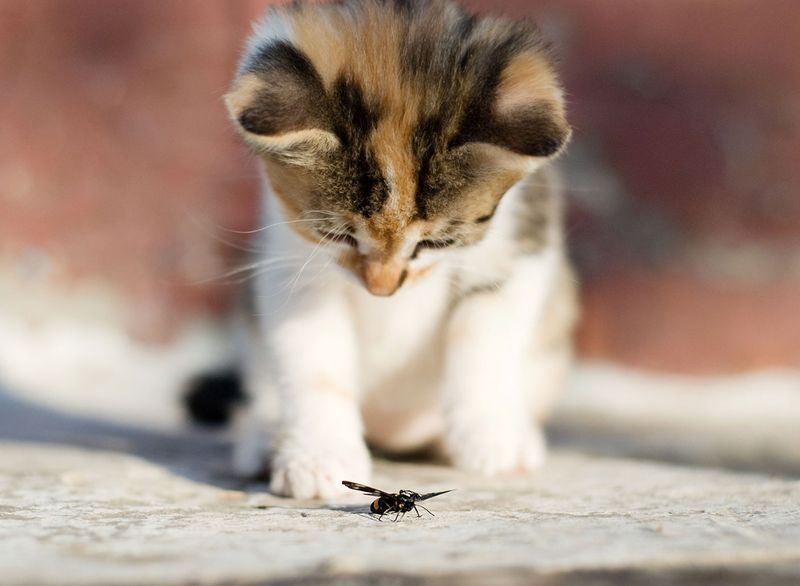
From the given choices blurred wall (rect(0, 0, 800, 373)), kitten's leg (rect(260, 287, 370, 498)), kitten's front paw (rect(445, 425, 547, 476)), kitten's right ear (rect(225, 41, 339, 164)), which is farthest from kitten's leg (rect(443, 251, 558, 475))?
blurred wall (rect(0, 0, 800, 373))

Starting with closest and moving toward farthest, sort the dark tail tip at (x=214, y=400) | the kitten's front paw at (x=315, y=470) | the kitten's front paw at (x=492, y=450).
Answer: the kitten's front paw at (x=315, y=470) < the kitten's front paw at (x=492, y=450) < the dark tail tip at (x=214, y=400)

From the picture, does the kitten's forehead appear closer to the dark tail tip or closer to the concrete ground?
the concrete ground

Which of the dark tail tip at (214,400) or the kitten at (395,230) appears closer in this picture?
the kitten at (395,230)

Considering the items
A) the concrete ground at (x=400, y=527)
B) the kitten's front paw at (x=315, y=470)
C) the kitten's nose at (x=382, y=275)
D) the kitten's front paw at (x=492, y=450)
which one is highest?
the kitten's nose at (x=382, y=275)

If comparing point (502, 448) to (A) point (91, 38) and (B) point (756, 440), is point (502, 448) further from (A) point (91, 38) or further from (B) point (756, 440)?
(A) point (91, 38)

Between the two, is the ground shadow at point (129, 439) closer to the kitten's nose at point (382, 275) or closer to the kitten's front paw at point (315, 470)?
the kitten's front paw at point (315, 470)

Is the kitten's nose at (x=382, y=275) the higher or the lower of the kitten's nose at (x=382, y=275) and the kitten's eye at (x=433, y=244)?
the lower

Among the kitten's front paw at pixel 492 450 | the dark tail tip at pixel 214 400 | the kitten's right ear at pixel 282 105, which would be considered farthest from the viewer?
the dark tail tip at pixel 214 400

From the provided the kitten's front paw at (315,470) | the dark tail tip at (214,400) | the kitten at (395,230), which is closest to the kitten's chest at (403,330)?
the kitten at (395,230)
